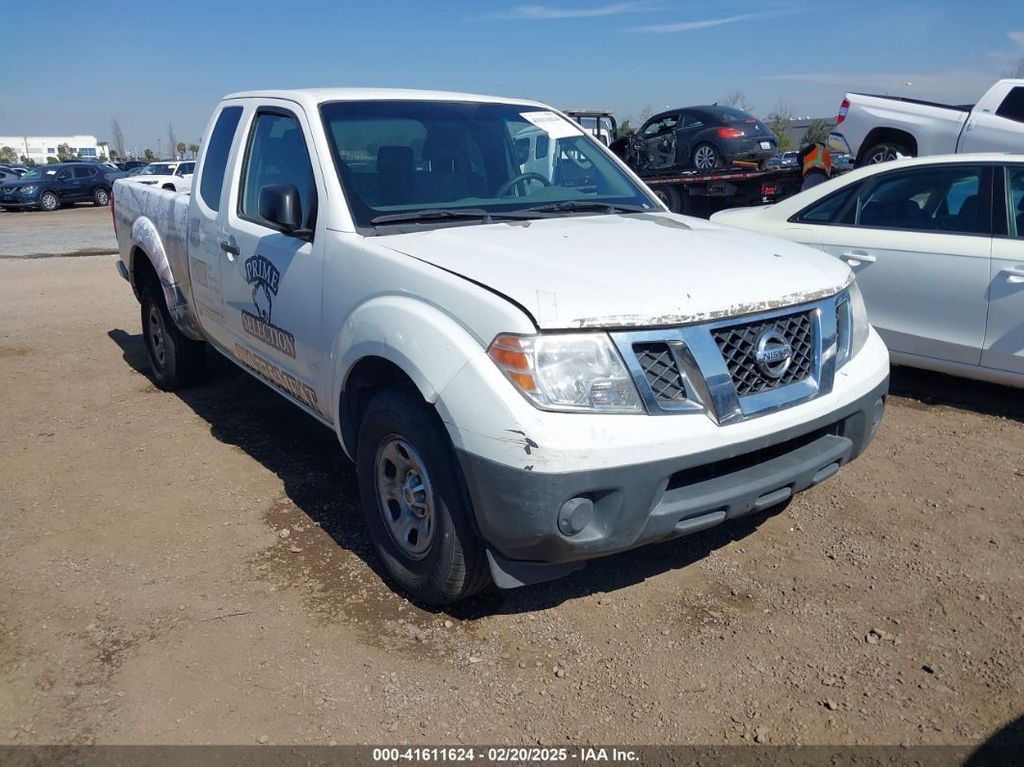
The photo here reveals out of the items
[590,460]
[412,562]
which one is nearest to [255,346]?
[412,562]

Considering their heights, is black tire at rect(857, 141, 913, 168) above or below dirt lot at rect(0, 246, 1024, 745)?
above

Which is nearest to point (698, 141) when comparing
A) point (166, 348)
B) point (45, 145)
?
point (166, 348)

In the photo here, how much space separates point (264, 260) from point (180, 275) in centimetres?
157

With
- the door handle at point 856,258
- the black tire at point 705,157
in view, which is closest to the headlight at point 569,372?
the door handle at point 856,258

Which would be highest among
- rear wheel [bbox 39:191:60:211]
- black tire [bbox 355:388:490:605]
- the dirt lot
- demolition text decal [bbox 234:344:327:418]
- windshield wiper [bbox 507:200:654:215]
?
rear wheel [bbox 39:191:60:211]

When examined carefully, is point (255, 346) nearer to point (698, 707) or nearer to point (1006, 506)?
point (698, 707)

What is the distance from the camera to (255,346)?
14.4 ft

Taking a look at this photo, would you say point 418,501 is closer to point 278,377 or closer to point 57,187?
point 278,377

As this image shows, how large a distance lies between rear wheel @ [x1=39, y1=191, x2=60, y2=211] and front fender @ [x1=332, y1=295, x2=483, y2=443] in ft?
105

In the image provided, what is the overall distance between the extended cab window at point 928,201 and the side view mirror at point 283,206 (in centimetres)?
401

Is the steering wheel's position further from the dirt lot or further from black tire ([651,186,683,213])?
black tire ([651,186,683,213])

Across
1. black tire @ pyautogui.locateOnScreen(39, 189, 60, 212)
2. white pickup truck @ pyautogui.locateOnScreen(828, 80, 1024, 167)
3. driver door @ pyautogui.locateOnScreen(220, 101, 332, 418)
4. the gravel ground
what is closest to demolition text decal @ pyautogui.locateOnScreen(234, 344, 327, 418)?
driver door @ pyautogui.locateOnScreen(220, 101, 332, 418)

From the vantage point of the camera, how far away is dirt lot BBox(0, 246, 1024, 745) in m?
2.72

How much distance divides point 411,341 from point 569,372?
0.61m
